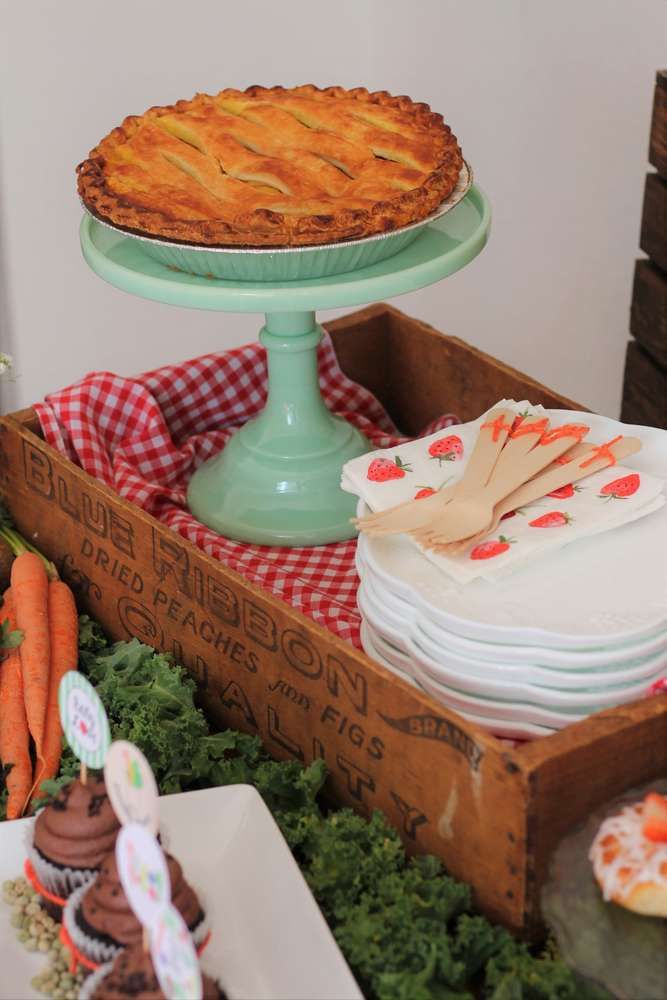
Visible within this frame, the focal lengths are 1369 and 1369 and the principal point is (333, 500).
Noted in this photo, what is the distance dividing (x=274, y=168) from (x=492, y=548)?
52 cm

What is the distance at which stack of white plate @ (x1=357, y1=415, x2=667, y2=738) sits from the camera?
1.02m

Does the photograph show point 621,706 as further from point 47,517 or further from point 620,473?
point 47,517

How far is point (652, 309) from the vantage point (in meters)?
1.97

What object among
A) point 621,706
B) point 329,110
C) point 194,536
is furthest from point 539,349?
point 621,706

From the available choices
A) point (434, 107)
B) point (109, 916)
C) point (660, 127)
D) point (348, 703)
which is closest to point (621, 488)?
point (348, 703)

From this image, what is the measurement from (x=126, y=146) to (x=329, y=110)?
0.23m

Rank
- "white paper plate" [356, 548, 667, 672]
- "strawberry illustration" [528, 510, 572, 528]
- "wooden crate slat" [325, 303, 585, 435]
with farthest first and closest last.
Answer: "wooden crate slat" [325, 303, 585, 435], "strawberry illustration" [528, 510, 572, 528], "white paper plate" [356, 548, 667, 672]

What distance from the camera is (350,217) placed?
1.29 m

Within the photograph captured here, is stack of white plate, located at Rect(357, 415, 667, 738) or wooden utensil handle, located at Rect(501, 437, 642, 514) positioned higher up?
wooden utensil handle, located at Rect(501, 437, 642, 514)

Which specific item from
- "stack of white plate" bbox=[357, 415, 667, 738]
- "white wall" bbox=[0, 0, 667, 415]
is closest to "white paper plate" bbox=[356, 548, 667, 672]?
"stack of white plate" bbox=[357, 415, 667, 738]

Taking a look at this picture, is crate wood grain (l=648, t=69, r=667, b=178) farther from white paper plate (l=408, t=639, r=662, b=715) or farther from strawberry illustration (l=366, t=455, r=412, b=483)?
white paper plate (l=408, t=639, r=662, b=715)

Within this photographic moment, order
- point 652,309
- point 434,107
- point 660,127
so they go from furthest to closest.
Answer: point 434,107 < point 652,309 < point 660,127

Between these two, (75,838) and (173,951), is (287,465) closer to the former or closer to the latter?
(75,838)

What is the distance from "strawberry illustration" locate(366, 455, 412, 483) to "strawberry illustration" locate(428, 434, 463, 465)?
3cm
